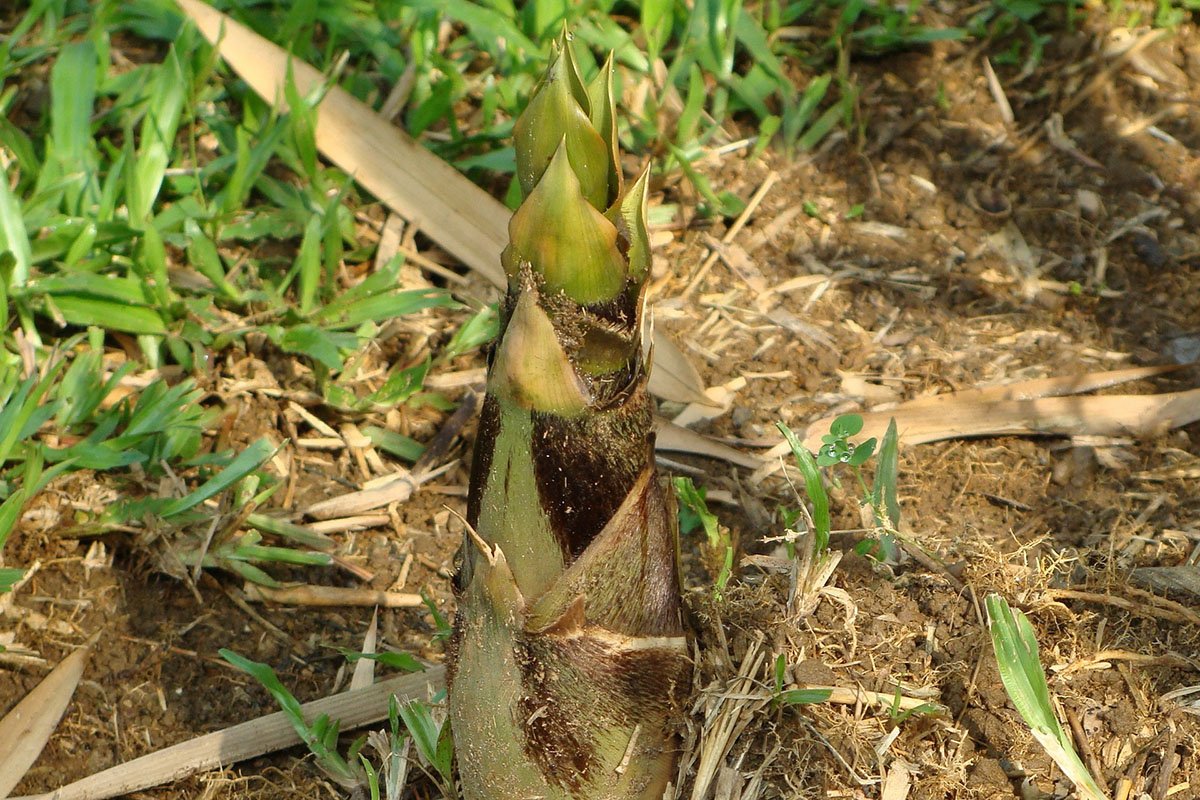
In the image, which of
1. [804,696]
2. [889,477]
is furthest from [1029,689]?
[889,477]

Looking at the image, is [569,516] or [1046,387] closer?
[569,516]

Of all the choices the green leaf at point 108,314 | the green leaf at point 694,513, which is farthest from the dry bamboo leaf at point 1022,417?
the green leaf at point 108,314

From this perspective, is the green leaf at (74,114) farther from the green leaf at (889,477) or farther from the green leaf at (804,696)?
the green leaf at (804,696)

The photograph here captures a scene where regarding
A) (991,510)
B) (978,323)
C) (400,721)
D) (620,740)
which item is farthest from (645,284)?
(978,323)

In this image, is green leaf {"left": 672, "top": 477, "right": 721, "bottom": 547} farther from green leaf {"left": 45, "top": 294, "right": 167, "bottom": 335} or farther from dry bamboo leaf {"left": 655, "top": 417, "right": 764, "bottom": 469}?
green leaf {"left": 45, "top": 294, "right": 167, "bottom": 335}

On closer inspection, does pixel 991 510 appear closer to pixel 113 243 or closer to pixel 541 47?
pixel 541 47

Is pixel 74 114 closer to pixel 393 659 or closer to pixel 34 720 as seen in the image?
pixel 34 720
